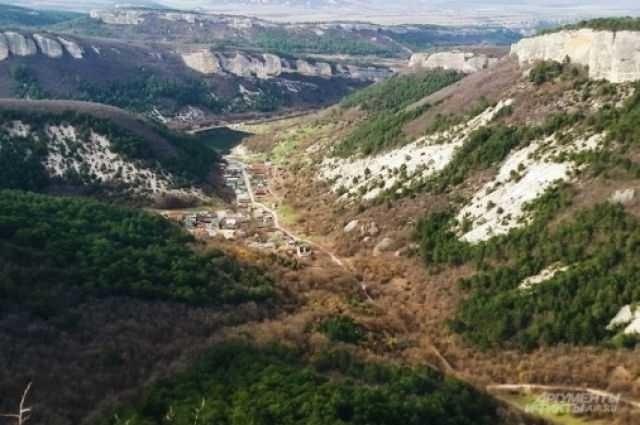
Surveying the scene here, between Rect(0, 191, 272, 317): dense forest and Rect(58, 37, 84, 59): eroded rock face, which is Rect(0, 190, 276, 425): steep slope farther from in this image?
Rect(58, 37, 84, 59): eroded rock face

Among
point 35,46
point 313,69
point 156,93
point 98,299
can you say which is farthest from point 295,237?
point 313,69

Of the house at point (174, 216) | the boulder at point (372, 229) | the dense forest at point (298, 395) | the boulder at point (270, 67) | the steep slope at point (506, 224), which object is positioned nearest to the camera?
the dense forest at point (298, 395)

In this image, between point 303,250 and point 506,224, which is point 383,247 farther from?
point 506,224

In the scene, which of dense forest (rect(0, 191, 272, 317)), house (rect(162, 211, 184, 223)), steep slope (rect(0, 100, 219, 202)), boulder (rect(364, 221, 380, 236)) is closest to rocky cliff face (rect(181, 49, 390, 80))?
steep slope (rect(0, 100, 219, 202))

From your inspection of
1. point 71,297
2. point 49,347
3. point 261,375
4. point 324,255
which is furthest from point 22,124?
point 261,375

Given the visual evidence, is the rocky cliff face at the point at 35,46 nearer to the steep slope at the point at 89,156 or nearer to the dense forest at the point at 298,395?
the steep slope at the point at 89,156

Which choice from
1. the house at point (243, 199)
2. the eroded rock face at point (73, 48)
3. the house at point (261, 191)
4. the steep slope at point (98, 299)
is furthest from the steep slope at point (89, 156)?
the eroded rock face at point (73, 48)
